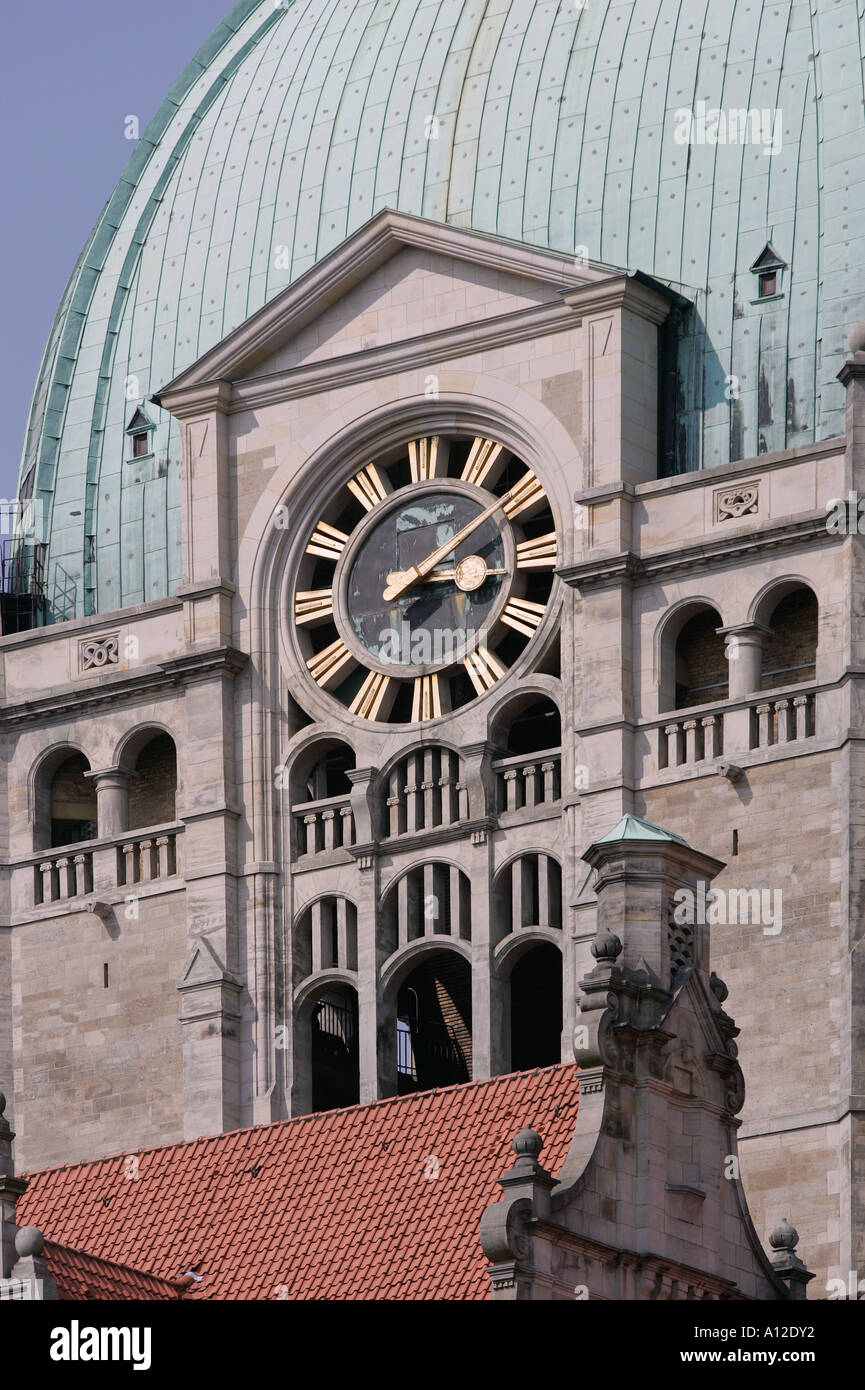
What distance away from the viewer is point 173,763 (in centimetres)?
6788

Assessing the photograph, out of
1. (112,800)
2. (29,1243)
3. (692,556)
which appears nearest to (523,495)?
(692,556)

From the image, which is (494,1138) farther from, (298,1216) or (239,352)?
(239,352)

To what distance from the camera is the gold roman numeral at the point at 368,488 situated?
66.4m

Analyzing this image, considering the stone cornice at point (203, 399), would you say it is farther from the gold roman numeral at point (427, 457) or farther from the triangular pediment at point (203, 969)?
the triangular pediment at point (203, 969)

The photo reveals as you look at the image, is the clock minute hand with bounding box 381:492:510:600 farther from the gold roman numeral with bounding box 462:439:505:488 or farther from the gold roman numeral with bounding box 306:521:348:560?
the gold roman numeral with bounding box 306:521:348:560

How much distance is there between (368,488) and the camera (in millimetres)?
66562

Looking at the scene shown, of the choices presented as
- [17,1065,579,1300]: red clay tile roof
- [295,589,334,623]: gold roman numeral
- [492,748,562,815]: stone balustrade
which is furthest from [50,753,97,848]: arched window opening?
[17,1065,579,1300]: red clay tile roof

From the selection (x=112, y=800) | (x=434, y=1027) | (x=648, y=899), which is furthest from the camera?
(x=112, y=800)

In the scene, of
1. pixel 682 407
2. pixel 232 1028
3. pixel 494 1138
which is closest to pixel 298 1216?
pixel 494 1138

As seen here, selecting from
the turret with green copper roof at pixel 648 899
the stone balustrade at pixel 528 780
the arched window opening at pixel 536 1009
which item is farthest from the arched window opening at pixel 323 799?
the turret with green copper roof at pixel 648 899

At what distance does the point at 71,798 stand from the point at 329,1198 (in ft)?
52.3

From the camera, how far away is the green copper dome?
212 feet

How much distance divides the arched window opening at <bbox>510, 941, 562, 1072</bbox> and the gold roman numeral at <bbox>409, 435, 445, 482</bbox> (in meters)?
6.37

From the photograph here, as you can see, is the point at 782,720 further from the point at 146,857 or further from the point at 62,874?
the point at 62,874
